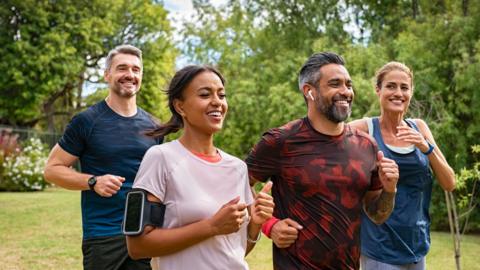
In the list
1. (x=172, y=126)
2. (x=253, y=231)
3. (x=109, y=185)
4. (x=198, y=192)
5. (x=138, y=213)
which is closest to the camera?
(x=138, y=213)

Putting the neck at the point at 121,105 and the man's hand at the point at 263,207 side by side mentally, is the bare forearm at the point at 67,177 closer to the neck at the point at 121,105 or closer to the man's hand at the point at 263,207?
the neck at the point at 121,105

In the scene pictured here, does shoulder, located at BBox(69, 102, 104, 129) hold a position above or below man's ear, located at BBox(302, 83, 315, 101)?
below

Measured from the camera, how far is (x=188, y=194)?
2.42 meters

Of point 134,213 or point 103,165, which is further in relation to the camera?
point 103,165

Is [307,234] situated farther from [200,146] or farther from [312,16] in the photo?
[312,16]

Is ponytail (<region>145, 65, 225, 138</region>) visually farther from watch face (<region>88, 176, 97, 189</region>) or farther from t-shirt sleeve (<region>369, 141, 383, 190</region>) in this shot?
watch face (<region>88, 176, 97, 189</region>)

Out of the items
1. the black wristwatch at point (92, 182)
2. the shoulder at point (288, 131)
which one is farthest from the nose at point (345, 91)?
the black wristwatch at point (92, 182)

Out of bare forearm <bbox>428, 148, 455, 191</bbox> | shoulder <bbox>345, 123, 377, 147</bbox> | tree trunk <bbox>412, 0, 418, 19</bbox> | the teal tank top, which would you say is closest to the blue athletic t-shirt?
shoulder <bbox>345, 123, 377, 147</bbox>

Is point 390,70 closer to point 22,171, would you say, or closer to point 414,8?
point 414,8

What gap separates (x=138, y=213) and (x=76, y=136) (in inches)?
70.9

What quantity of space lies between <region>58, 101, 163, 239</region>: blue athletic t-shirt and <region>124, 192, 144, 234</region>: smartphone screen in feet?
5.30

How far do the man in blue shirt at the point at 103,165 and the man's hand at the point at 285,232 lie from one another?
4.58ft

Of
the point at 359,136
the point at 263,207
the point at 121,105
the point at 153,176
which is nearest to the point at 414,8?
the point at 121,105

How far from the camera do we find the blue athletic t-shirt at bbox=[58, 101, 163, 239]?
154 inches
